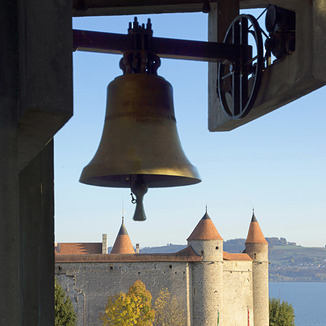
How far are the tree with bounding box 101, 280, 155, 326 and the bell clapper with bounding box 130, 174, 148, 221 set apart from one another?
26736 millimetres

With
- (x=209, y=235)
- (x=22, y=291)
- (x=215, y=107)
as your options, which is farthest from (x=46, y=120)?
(x=209, y=235)

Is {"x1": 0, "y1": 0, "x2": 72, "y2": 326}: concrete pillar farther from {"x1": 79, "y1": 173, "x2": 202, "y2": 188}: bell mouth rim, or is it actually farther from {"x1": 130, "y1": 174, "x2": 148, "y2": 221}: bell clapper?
{"x1": 79, "y1": 173, "x2": 202, "y2": 188}: bell mouth rim

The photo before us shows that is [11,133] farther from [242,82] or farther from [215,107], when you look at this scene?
[215,107]

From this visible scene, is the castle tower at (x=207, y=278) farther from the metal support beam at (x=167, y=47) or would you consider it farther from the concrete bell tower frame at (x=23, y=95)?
the concrete bell tower frame at (x=23, y=95)

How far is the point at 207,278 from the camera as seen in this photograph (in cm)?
3388

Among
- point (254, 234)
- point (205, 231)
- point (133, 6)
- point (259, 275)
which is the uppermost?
point (133, 6)

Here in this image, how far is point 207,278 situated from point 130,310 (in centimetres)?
542

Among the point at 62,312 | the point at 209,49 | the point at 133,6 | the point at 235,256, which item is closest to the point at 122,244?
the point at 235,256

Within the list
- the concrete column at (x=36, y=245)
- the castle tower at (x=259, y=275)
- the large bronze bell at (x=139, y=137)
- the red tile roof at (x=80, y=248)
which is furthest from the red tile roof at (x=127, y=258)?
the concrete column at (x=36, y=245)

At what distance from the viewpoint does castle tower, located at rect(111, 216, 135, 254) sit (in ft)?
148

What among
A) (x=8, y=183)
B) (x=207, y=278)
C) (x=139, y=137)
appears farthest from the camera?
(x=207, y=278)

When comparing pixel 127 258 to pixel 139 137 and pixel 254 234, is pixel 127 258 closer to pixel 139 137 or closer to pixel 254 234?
pixel 254 234

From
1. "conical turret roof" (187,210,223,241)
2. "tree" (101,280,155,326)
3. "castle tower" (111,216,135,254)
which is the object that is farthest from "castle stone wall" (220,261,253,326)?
"castle tower" (111,216,135,254)

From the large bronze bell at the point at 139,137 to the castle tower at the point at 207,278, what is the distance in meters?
30.7
